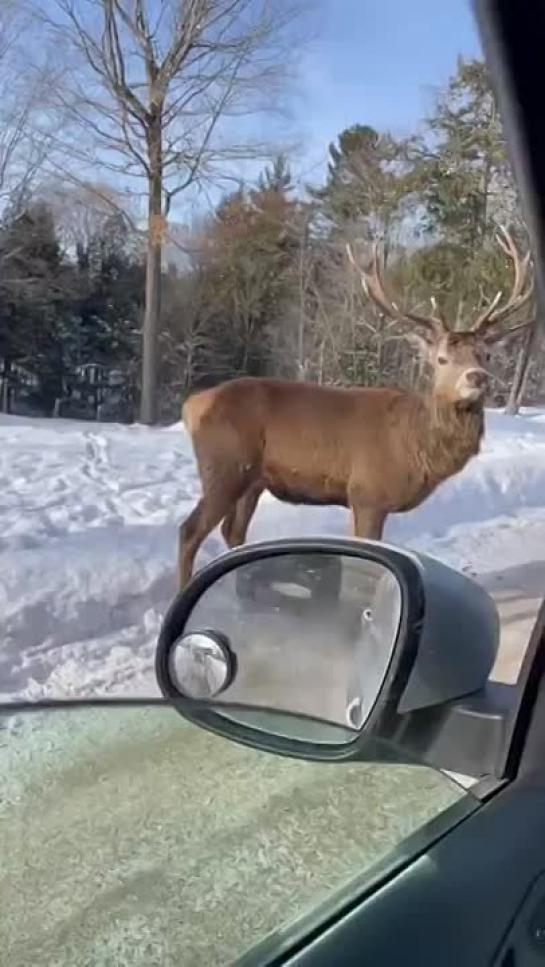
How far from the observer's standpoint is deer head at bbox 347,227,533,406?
6.12 ft

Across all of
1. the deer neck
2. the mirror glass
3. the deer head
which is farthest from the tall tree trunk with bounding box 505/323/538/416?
the mirror glass

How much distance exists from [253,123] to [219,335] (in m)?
0.37

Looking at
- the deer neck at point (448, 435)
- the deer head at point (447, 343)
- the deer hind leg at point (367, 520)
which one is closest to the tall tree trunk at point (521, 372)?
the deer head at point (447, 343)

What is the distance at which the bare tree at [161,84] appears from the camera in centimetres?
192

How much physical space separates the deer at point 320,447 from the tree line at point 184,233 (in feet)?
0.19

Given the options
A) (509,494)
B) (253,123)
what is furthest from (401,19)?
(509,494)

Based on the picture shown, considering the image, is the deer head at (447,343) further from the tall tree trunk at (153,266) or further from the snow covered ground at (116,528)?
the tall tree trunk at (153,266)

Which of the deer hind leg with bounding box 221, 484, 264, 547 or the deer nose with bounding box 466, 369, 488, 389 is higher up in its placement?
the deer nose with bounding box 466, 369, 488, 389

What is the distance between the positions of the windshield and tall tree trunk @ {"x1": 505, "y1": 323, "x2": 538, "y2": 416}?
0.01 m

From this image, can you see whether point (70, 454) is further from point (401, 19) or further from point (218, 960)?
point (218, 960)

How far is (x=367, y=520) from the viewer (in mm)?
2197

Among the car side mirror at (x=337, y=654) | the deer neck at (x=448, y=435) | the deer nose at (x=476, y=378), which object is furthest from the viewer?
the deer neck at (x=448, y=435)

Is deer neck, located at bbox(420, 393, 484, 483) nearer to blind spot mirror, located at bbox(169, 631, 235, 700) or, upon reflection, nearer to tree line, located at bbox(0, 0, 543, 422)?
tree line, located at bbox(0, 0, 543, 422)

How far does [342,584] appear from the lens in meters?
0.55
